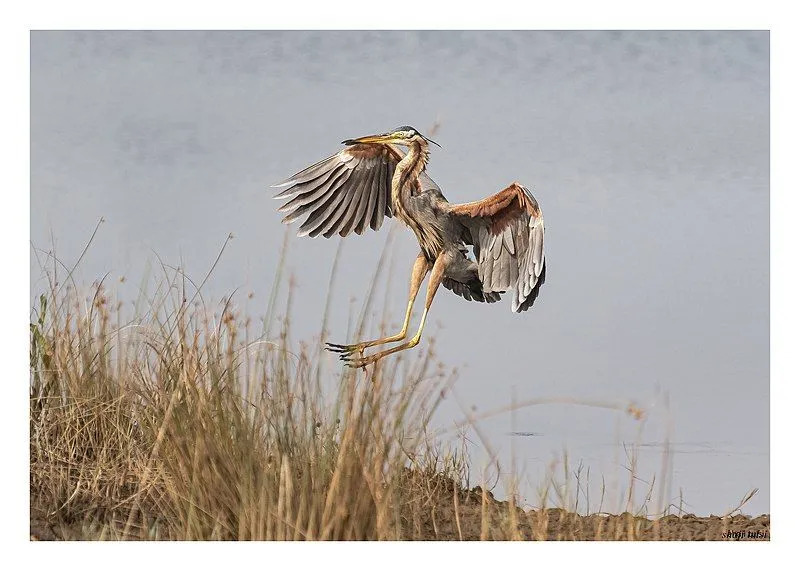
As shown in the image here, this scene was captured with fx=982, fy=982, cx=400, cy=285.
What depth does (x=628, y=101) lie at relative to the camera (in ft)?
13.8

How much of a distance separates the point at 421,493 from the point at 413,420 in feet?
1.67

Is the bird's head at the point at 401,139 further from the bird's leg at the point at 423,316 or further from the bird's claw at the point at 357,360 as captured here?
the bird's claw at the point at 357,360

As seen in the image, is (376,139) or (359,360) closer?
(359,360)

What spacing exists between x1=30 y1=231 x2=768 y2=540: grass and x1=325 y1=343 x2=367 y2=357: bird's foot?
8 centimetres

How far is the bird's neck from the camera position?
4.09 meters

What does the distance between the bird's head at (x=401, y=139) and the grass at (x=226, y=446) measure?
68 centimetres

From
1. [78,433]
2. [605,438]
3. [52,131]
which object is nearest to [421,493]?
[605,438]

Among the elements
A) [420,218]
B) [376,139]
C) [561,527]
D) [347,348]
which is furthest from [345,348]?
[561,527]

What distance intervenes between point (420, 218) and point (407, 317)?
0.41 m

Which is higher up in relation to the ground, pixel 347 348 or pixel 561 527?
pixel 347 348

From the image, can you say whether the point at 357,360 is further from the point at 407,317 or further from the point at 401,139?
the point at 401,139

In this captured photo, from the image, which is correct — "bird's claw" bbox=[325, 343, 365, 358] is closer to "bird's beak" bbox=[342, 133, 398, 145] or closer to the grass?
the grass

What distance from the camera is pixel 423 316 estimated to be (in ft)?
13.3

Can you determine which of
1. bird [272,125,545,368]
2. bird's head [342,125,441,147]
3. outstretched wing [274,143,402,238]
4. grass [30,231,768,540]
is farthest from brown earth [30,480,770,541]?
bird's head [342,125,441,147]
